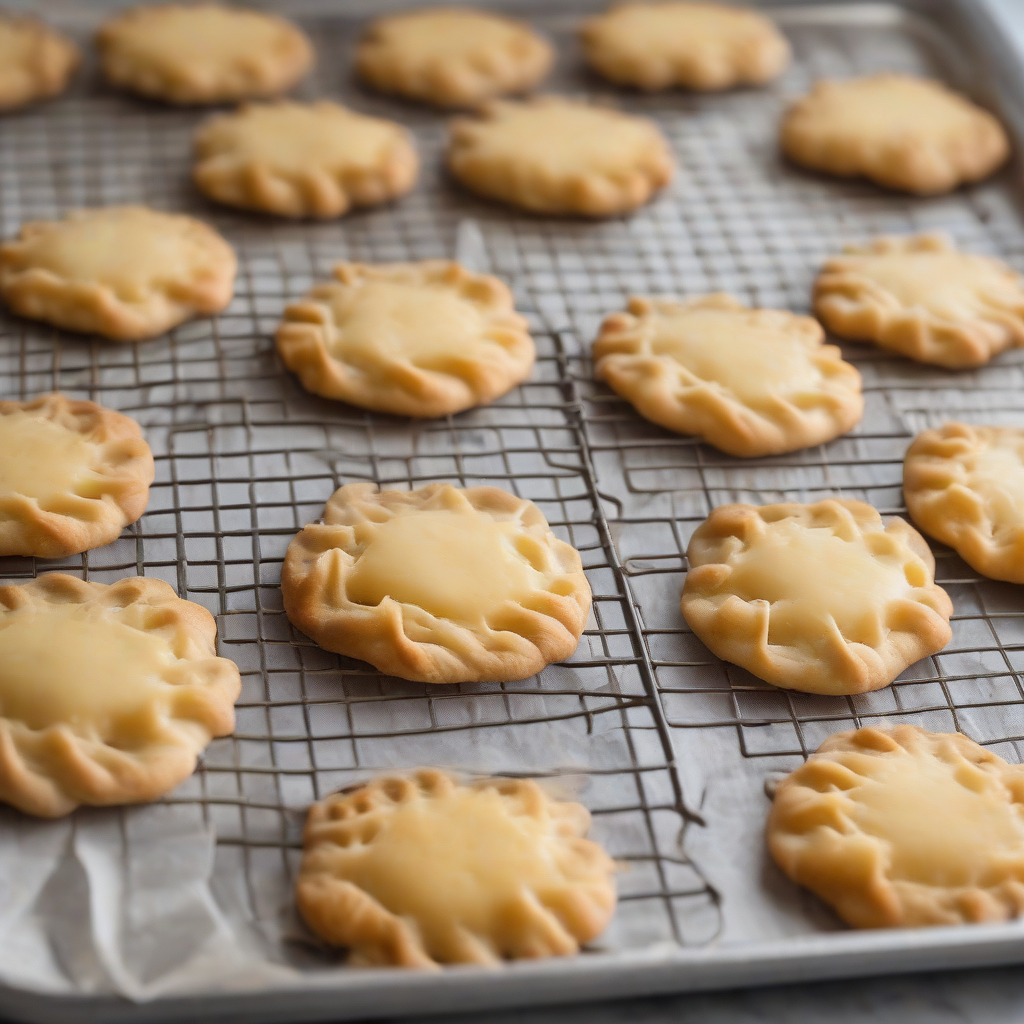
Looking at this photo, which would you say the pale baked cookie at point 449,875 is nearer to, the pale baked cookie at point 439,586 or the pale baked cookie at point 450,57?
the pale baked cookie at point 439,586

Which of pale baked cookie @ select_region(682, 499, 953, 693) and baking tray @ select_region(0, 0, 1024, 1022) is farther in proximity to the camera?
pale baked cookie @ select_region(682, 499, 953, 693)

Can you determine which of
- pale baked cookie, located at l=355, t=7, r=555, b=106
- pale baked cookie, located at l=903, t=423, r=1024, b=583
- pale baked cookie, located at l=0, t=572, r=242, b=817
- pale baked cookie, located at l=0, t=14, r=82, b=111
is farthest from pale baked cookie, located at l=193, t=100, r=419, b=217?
pale baked cookie, located at l=903, t=423, r=1024, b=583

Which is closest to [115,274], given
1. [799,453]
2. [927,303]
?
[799,453]

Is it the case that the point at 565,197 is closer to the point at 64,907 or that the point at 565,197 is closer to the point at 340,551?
the point at 340,551

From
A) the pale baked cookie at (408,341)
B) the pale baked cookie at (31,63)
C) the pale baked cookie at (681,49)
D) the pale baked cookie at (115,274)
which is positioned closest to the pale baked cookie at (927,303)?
the pale baked cookie at (408,341)

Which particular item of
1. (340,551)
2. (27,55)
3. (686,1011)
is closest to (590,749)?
(686,1011)

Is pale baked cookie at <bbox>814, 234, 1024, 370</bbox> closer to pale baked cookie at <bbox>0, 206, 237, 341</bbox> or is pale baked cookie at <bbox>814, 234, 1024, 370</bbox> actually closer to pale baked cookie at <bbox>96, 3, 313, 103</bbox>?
pale baked cookie at <bbox>0, 206, 237, 341</bbox>

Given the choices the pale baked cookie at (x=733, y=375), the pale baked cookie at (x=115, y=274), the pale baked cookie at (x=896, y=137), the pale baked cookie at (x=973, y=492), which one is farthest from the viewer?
the pale baked cookie at (x=896, y=137)
